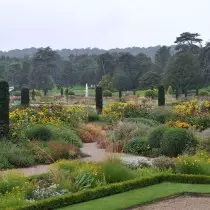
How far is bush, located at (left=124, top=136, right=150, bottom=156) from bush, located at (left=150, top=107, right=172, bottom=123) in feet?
22.1

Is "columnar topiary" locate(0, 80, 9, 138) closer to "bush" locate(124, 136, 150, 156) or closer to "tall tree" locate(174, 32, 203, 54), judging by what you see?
"bush" locate(124, 136, 150, 156)

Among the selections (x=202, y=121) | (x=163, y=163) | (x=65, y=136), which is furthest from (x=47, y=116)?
(x=163, y=163)

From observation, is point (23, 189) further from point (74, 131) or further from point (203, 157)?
point (74, 131)

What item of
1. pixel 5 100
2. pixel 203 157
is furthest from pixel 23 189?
pixel 5 100

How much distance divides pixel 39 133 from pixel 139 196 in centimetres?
794

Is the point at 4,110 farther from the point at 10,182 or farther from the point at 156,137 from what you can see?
the point at 10,182

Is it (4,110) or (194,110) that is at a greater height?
(4,110)

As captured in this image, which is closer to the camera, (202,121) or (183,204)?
(183,204)

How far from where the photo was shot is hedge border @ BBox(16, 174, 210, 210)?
28.6 feet

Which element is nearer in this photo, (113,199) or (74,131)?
(113,199)

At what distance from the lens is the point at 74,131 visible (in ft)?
63.9

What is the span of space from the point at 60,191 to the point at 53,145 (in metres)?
5.58

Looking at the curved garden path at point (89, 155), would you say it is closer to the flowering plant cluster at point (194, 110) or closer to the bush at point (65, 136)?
the bush at point (65, 136)

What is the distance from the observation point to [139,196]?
9.63 metres
